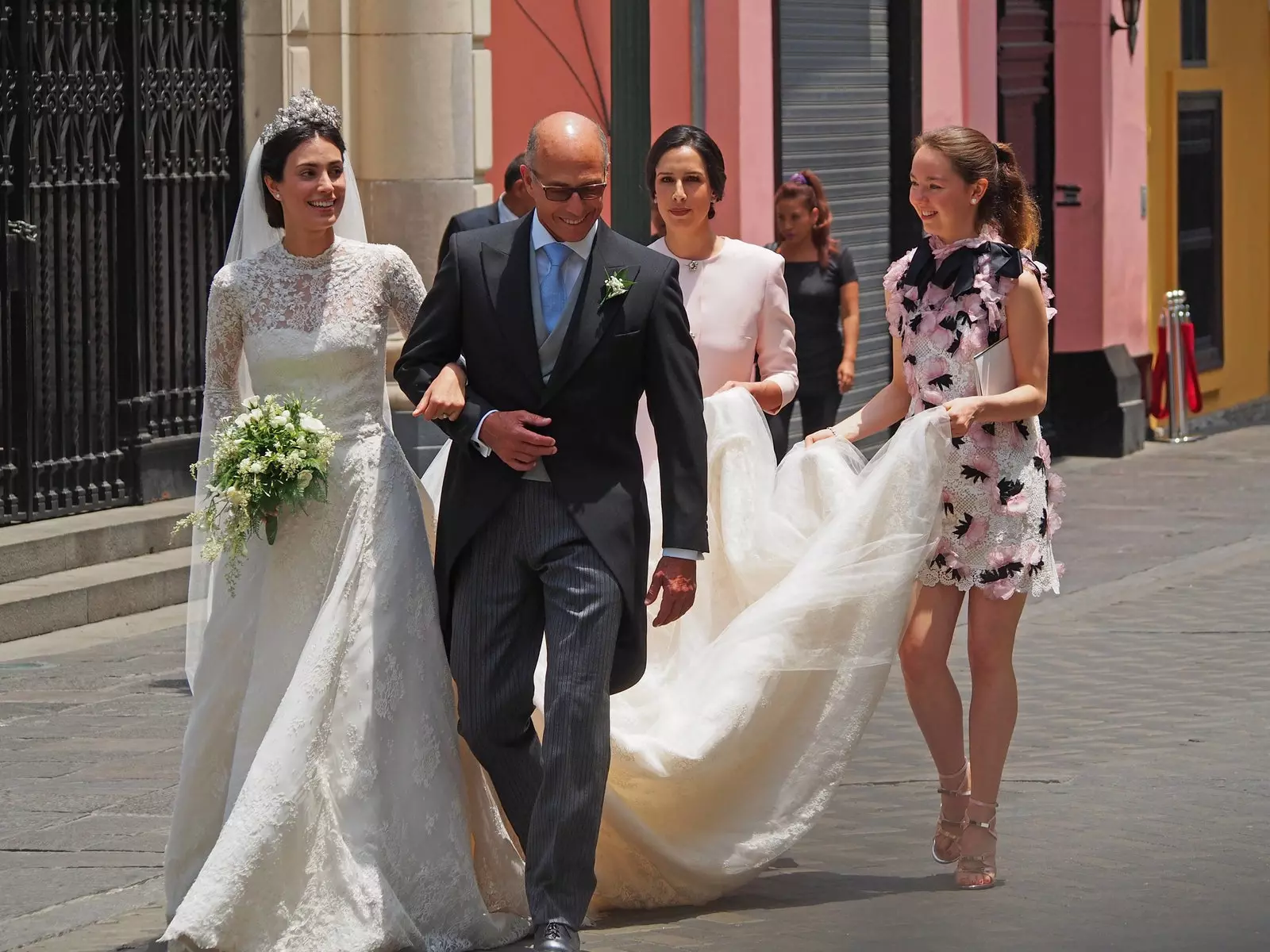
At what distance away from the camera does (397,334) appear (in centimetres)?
1316

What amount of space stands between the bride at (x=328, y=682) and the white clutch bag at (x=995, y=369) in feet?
4.72

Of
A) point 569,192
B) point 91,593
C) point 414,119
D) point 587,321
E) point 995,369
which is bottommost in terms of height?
point 91,593

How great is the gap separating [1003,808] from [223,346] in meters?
2.67

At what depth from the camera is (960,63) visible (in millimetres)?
17609

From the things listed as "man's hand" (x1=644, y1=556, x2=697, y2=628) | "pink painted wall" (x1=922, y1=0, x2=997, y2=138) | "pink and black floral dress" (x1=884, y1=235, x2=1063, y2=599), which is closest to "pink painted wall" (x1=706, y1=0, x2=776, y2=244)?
"pink painted wall" (x1=922, y1=0, x2=997, y2=138)

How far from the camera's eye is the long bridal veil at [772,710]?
240 inches

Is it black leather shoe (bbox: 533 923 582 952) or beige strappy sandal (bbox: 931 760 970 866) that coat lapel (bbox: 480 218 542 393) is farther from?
beige strappy sandal (bbox: 931 760 970 866)

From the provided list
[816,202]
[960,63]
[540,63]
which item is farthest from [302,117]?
[960,63]

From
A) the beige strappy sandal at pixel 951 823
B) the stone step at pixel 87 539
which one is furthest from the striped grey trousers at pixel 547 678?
the stone step at pixel 87 539

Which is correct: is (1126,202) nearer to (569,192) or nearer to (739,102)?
(739,102)

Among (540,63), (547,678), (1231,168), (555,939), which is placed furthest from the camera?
(1231,168)

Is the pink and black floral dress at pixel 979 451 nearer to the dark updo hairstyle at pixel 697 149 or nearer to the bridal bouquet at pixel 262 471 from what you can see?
the dark updo hairstyle at pixel 697 149

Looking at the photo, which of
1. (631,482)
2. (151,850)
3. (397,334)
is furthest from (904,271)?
(397,334)

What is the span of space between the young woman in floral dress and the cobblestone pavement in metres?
0.31
